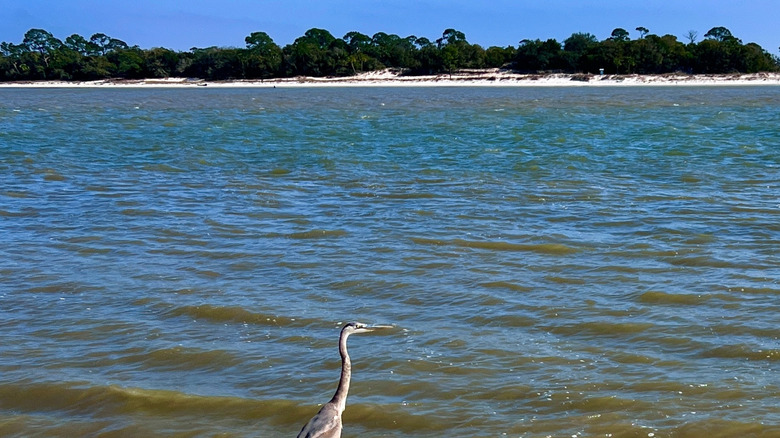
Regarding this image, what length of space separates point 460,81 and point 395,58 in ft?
51.3

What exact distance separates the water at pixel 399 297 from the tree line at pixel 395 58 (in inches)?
2530

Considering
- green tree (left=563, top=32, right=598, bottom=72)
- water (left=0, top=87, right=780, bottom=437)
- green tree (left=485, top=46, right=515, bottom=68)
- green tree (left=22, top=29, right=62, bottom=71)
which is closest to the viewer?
water (left=0, top=87, right=780, bottom=437)

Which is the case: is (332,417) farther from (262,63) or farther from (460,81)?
(262,63)

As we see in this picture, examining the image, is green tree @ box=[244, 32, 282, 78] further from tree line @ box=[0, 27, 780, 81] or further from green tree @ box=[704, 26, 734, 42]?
green tree @ box=[704, 26, 734, 42]

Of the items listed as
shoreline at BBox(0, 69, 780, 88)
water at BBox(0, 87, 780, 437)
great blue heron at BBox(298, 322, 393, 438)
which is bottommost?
water at BBox(0, 87, 780, 437)

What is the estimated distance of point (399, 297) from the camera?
7922 millimetres

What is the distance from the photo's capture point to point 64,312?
751cm

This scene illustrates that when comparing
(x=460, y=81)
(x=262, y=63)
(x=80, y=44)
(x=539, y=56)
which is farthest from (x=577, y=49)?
(x=80, y=44)

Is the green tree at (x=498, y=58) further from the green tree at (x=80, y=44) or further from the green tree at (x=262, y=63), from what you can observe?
the green tree at (x=80, y=44)

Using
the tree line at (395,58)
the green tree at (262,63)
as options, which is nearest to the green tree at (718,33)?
the tree line at (395,58)

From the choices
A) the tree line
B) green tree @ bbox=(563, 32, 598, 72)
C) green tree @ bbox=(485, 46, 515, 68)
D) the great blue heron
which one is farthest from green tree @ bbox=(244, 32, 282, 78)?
the great blue heron

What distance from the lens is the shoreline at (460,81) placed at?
71.3 metres

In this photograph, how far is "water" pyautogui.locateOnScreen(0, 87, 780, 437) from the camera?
558 centimetres

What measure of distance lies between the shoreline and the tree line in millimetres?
2424
